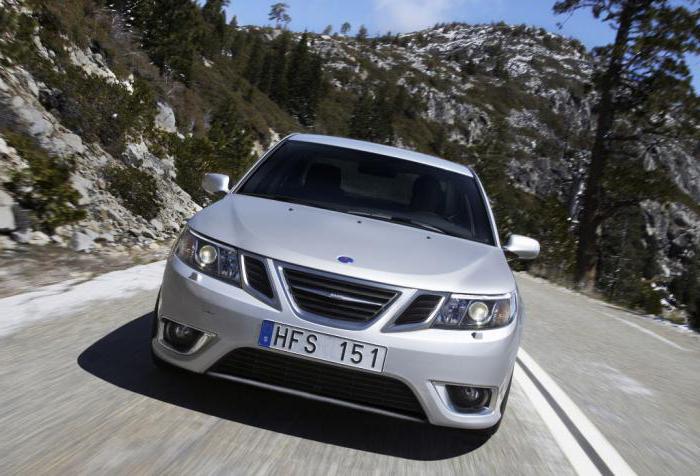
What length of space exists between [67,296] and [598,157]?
18719 millimetres

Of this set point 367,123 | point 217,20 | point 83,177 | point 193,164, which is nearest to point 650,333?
point 83,177

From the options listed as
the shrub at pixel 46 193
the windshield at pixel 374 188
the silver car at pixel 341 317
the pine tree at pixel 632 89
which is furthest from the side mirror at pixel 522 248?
the pine tree at pixel 632 89

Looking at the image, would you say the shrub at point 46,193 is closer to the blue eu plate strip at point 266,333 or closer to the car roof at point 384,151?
the car roof at point 384,151

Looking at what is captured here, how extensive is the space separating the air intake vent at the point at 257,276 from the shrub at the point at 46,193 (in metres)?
5.39

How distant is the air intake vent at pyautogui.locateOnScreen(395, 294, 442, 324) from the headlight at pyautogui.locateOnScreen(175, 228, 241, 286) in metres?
0.75

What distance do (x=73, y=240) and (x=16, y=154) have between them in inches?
73.4

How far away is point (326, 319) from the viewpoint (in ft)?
10.1

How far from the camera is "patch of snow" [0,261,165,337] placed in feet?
15.3

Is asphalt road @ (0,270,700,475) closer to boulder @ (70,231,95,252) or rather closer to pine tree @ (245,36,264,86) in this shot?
boulder @ (70,231,95,252)

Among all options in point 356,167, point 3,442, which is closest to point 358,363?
point 3,442

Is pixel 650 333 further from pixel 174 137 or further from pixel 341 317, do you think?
pixel 174 137

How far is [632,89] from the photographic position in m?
20.1

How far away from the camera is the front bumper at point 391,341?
10.0 feet

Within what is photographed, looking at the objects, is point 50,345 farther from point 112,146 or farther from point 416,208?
point 112,146
